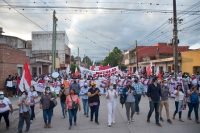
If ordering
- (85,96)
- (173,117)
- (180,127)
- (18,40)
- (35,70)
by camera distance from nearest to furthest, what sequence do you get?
(180,127) → (173,117) → (85,96) → (35,70) → (18,40)

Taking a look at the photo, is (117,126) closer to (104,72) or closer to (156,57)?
(104,72)

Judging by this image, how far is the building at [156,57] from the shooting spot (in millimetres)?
50044

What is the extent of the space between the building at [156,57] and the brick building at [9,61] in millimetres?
15019

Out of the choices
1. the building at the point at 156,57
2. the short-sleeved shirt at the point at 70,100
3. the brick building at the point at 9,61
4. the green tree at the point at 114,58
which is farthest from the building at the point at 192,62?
the green tree at the point at 114,58

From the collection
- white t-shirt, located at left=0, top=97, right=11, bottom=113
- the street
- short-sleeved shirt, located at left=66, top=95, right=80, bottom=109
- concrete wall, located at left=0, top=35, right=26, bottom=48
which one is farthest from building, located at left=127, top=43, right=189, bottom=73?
white t-shirt, located at left=0, top=97, right=11, bottom=113

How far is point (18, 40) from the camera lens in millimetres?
A: 56781

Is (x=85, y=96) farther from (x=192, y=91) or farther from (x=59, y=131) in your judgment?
(x=192, y=91)

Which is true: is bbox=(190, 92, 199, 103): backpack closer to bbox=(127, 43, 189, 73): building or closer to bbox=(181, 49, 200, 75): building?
bbox=(127, 43, 189, 73): building

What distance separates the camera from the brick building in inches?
1097

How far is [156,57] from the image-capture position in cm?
6519

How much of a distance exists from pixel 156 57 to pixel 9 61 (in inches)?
1568

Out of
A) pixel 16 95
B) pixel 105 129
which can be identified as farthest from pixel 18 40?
pixel 105 129

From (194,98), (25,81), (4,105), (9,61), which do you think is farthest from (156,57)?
(4,105)

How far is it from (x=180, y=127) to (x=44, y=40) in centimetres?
6197
